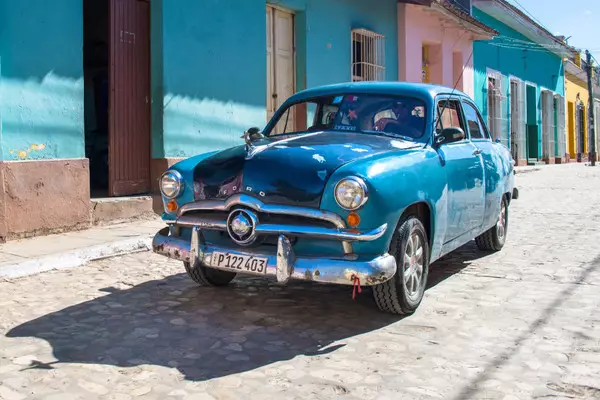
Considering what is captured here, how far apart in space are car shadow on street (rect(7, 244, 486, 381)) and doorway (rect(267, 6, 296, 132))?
20.7ft

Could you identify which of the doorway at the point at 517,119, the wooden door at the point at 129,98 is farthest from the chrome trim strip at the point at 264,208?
the doorway at the point at 517,119

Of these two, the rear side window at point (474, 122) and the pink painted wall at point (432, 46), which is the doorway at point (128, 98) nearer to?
the rear side window at point (474, 122)

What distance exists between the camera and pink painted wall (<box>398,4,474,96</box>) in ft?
48.3

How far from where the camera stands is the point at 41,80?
676cm

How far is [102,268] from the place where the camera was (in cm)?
575

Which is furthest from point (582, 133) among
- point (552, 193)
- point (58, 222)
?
point (58, 222)

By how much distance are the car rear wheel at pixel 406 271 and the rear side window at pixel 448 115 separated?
103 cm

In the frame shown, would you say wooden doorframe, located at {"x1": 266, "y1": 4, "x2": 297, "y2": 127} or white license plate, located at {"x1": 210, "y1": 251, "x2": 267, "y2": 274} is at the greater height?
wooden doorframe, located at {"x1": 266, "y1": 4, "x2": 297, "y2": 127}

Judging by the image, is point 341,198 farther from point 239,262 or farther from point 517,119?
point 517,119

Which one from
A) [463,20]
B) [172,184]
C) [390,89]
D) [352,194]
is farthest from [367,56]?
[352,194]

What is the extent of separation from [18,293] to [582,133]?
37.3 m

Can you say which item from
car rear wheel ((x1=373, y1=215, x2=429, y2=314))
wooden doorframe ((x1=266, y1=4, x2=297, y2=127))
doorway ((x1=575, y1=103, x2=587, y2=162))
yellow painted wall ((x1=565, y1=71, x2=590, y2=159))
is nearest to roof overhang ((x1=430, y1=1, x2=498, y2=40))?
wooden doorframe ((x1=266, y1=4, x2=297, y2=127))

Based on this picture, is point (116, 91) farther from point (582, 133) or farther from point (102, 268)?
point (582, 133)

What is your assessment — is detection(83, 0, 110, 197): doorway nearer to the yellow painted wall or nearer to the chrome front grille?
the chrome front grille
